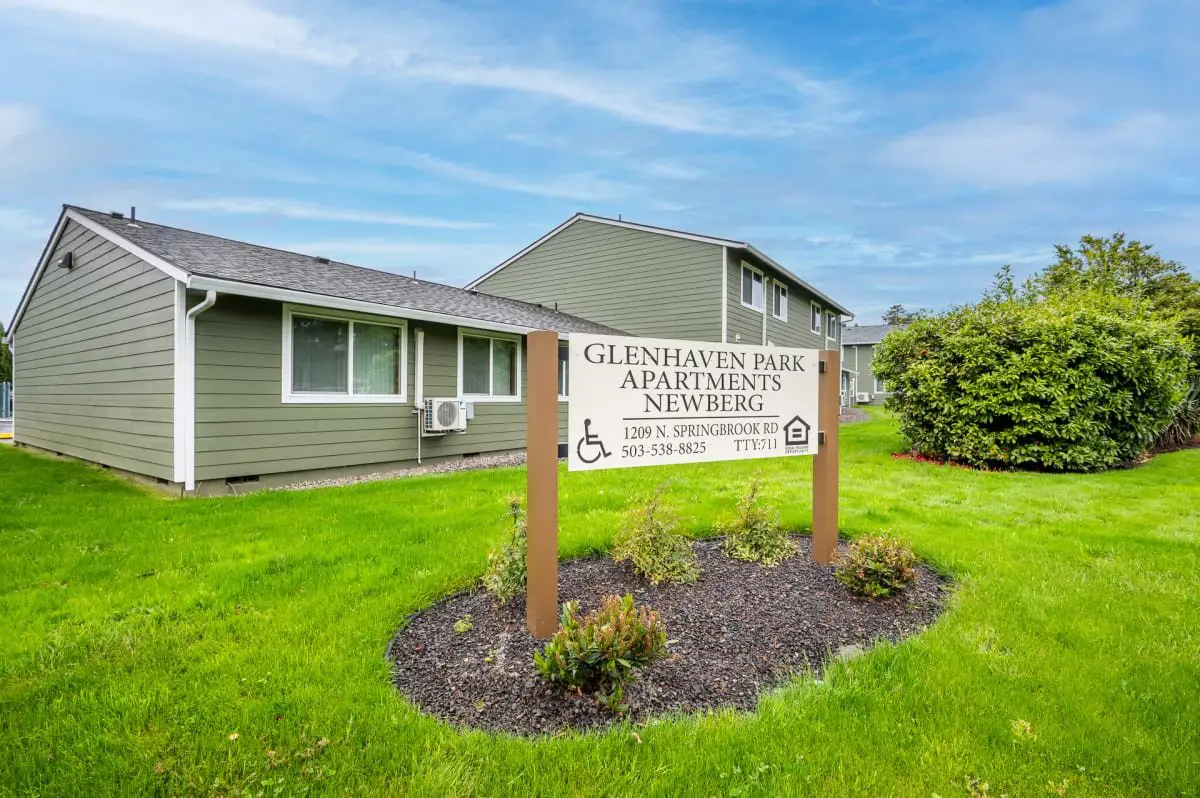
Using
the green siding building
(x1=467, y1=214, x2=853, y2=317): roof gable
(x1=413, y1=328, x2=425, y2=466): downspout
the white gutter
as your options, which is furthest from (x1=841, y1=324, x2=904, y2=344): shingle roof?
(x1=413, y1=328, x2=425, y2=466): downspout

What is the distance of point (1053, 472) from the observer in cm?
901

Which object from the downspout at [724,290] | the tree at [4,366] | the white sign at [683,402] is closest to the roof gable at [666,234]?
the downspout at [724,290]

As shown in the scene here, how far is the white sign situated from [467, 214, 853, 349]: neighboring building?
1049 centimetres

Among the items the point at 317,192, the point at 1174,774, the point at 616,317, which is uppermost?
the point at 317,192

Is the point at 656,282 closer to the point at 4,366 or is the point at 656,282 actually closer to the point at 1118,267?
the point at 1118,267

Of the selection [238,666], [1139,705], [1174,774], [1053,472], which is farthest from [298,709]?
[1053,472]

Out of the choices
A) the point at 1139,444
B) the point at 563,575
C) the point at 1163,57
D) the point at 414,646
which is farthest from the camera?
the point at 1139,444

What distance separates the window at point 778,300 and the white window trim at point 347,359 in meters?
12.3

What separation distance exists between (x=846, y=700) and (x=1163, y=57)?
1144 cm

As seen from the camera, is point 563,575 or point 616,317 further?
point 616,317

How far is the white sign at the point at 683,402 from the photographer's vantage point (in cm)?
310

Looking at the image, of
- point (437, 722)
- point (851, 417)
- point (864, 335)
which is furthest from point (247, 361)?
point (864, 335)

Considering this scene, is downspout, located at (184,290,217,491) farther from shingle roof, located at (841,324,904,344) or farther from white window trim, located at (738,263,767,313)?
shingle roof, located at (841,324,904,344)

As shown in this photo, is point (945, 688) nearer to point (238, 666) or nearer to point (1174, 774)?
point (1174, 774)
